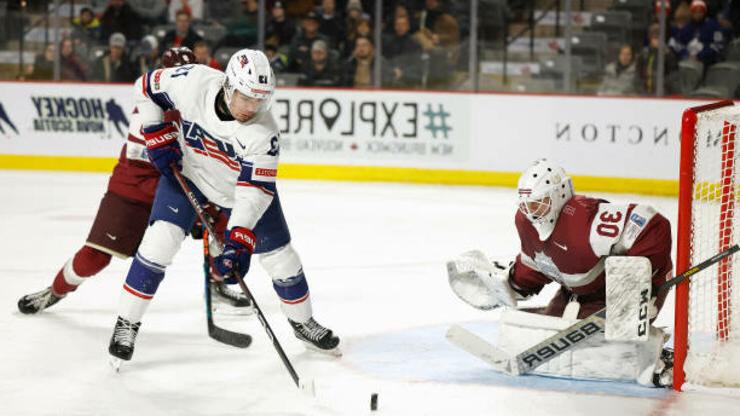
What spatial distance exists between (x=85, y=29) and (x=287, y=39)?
1.74m

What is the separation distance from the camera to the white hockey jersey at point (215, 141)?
368 cm

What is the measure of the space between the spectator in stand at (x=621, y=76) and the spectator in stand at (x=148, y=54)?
373 centimetres

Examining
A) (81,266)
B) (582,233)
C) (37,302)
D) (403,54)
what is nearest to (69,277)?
(81,266)

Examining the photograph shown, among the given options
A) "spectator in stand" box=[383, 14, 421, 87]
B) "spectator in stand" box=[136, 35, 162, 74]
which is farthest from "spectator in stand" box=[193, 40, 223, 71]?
"spectator in stand" box=[383, 14, 421, 87]

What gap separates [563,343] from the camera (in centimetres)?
368

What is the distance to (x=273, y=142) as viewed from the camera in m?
3.73

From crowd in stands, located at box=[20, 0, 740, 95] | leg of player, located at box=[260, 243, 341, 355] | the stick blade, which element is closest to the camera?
leg of player, located at box=[260, 243, 341, 355]

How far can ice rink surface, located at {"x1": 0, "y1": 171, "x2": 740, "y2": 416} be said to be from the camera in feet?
11.5

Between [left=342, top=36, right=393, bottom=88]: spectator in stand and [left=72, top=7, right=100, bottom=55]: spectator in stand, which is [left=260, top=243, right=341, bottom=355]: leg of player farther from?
[left=72, top=7, right=100, bottom=55]: spectator in stand

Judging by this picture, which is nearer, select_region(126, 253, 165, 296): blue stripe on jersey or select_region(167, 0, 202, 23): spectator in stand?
select_region(126, 253, 165, 296): blue stripe on jersey

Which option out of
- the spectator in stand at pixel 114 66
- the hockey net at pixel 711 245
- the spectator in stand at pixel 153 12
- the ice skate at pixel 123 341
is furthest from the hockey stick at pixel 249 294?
the spectator in stand at pixel 153 12

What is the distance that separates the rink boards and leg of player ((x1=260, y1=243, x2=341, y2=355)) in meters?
5.04

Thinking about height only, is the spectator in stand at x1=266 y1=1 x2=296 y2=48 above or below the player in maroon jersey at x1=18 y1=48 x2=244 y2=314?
above

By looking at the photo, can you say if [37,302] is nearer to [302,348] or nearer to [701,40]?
[302,348]
